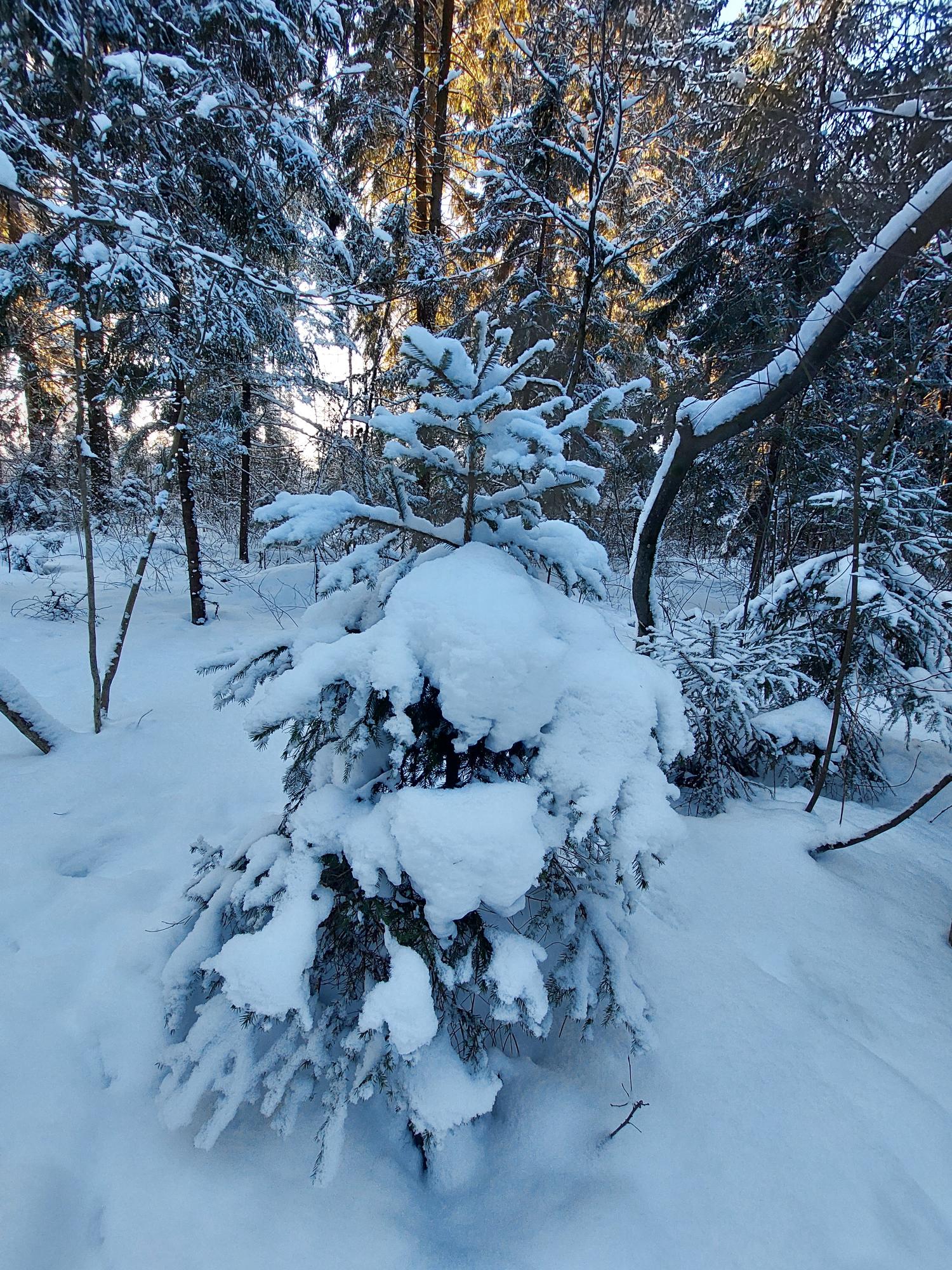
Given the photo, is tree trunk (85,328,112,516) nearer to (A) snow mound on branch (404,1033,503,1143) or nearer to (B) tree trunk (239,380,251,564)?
(B) tree trunk (239,380,251,564)

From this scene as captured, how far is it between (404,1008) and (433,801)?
0.48 metres

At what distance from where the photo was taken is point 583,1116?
1591 mm

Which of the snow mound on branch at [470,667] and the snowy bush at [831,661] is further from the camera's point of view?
the snowy bush at [831,661]

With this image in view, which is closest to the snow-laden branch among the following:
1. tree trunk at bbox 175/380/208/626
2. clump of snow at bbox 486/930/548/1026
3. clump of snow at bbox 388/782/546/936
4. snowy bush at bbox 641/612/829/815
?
snowy bush at bbox 641/612/829/815

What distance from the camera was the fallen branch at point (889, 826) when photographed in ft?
7.48

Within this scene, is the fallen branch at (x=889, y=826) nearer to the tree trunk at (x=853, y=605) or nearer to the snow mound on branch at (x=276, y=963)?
the tree trunk at (x=853, y=605)

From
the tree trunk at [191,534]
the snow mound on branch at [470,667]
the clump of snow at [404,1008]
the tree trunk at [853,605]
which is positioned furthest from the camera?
the tree trunk at [191,534]

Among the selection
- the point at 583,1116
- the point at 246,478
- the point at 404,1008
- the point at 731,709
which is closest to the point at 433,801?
the point at 404,1008

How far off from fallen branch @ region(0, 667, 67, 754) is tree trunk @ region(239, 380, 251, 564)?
7547mm

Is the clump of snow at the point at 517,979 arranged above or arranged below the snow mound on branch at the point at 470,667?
below

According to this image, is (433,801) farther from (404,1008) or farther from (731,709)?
(731,709)

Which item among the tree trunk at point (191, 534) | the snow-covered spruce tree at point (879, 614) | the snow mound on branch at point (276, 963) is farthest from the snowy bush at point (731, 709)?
the tree trunk at point (191, 534)

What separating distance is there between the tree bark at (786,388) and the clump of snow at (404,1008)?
3378 millimetres

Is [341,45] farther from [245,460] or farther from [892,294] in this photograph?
[245,460]
